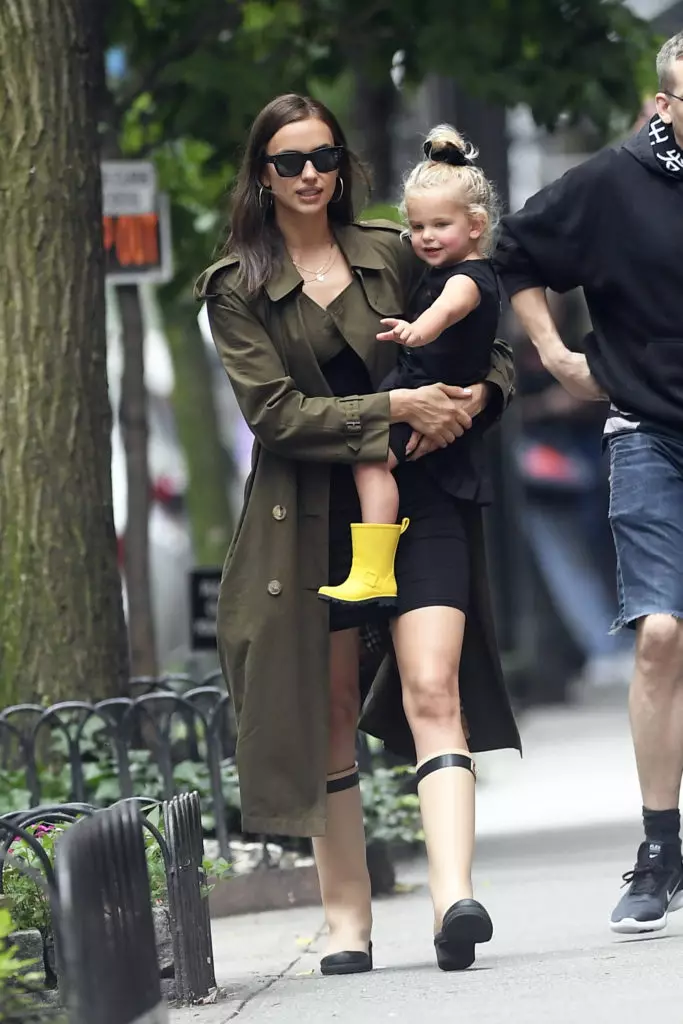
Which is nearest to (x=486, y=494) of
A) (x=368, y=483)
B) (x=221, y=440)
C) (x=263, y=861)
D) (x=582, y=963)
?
(x=368, y=483)

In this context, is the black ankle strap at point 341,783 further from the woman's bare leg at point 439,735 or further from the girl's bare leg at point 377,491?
the girl's bare leg at point 377,491

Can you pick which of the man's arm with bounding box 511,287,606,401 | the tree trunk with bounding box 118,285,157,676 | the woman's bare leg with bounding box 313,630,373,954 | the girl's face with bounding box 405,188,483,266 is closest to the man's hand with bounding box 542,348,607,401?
the man's arm with bounding box 511,287,606,401

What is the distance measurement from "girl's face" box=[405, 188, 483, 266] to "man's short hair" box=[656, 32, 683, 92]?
2.01 ft

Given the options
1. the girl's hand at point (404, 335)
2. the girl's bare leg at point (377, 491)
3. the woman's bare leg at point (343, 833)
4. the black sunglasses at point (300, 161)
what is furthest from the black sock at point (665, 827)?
the black sunglasses at point (300, 161)

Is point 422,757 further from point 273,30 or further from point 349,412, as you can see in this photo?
point 273,30

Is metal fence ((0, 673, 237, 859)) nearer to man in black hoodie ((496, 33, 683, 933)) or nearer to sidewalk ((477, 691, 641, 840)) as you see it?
sidewalk ((477, 691, 641, 840))

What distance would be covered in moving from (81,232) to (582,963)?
11.0 ft

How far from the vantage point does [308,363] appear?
487cm

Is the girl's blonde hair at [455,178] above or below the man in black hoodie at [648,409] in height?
above

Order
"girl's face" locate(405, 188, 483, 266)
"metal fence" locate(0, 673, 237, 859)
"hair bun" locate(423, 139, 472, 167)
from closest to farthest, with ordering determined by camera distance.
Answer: "girl's face" locate(405, 188, 483, 266)
"hair bun" locate(423, 139, 472, 167)
"metal fence" locate(0, 673, 237, 859)

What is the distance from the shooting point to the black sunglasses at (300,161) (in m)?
4.82

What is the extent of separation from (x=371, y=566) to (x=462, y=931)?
2.71ft

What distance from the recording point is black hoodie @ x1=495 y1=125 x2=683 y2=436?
493 cm

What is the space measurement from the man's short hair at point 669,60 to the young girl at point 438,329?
0.51 meters
